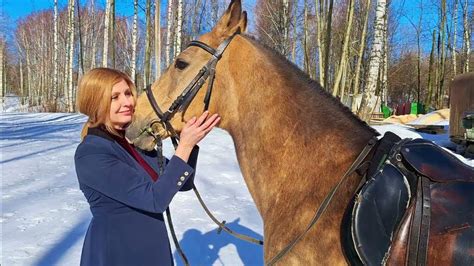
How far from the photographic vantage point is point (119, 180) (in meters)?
1.80

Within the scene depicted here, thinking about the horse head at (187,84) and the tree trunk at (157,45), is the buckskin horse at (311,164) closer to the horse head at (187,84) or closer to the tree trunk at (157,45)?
the horse head at (187,84)

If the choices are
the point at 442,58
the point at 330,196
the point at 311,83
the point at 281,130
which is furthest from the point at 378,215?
the point at 442,58

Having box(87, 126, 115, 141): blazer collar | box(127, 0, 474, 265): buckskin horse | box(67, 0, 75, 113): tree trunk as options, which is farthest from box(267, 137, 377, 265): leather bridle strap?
box(67, 0, 75, 113): tree trunk

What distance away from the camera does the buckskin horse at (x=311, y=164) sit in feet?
4.61

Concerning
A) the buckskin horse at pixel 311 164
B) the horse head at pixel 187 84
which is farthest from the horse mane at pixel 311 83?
the horse head at pixel 187 84

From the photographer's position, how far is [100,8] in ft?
127

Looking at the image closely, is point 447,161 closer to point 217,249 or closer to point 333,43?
point 217,249

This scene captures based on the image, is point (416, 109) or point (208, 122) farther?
point (416, 109)

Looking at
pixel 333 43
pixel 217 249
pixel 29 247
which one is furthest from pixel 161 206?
pixel 333 43

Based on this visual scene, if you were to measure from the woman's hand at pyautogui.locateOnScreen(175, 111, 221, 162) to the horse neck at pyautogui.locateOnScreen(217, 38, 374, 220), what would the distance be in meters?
0.13

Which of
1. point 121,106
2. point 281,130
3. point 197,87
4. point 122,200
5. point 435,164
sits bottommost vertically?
point 122,200

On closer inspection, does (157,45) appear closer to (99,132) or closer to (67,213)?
(67,213)

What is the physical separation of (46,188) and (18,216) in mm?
1288

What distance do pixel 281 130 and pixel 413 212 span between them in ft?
2.48
